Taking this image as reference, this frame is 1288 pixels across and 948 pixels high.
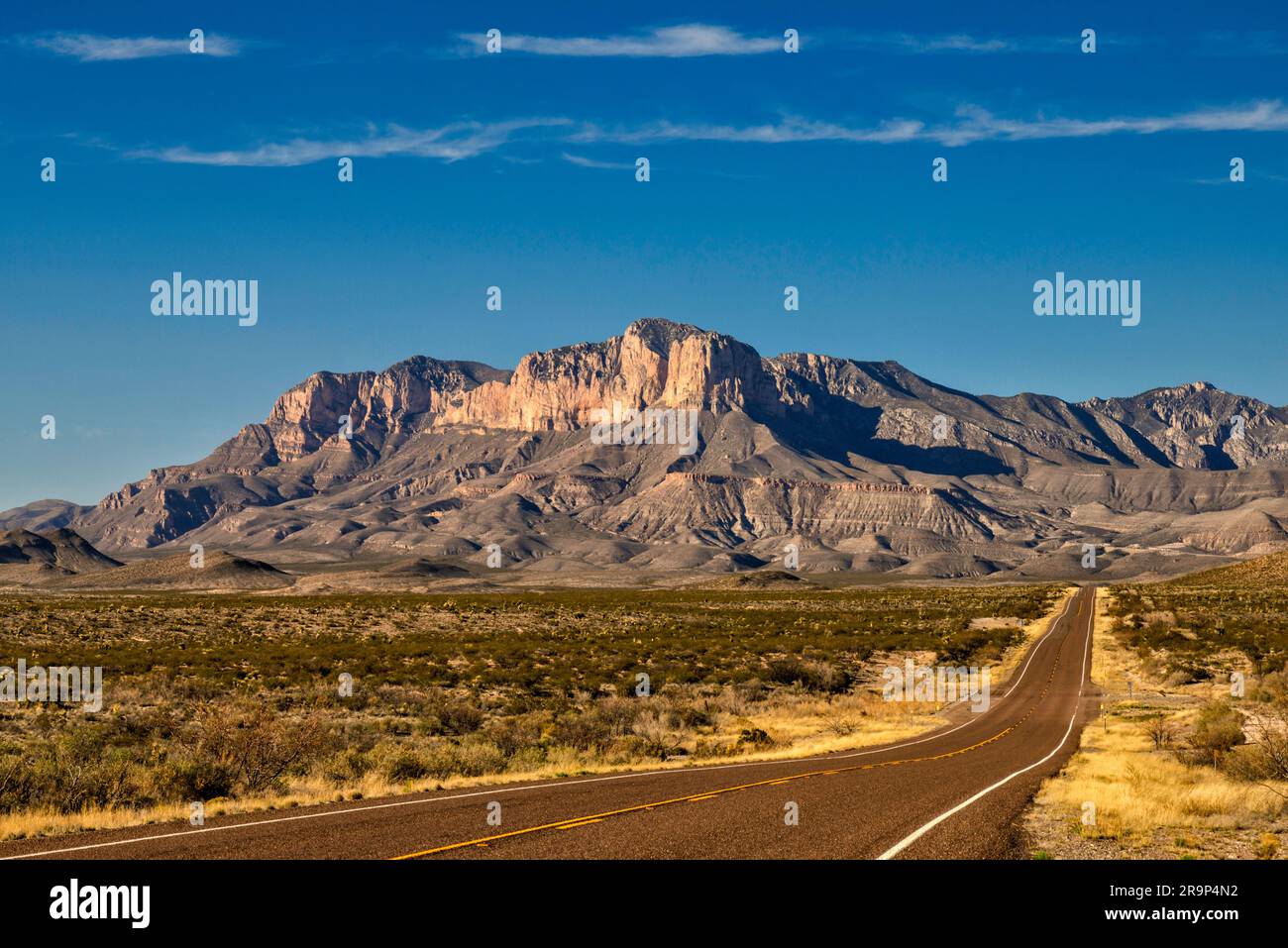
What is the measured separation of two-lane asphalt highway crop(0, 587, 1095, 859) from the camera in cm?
1297

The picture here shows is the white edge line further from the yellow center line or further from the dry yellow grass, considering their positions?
the yellow center line

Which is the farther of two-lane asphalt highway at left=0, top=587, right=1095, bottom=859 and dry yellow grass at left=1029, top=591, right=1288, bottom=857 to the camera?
dry yellow grass at left=1029, top=591, right=1288, bottom=857

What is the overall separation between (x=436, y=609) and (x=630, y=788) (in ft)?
274

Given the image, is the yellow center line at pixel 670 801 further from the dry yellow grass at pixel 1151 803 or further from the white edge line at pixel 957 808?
the dry yellow grass at pixel 1151 803

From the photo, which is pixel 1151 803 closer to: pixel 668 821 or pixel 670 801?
pixel 670 801

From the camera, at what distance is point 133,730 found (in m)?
26.4

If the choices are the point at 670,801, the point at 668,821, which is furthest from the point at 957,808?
the point at 668,821

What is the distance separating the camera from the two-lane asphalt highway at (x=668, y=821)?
1297 centimetres

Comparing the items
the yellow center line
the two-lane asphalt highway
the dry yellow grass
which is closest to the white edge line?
the two-lane asphalt highway

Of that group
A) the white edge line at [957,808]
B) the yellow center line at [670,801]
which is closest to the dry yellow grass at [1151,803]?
the white edge line at [957,808]
